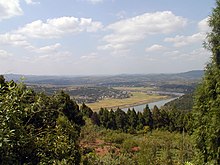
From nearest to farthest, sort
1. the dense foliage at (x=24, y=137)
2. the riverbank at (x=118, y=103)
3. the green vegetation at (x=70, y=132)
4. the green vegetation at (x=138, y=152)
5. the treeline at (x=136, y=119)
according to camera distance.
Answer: the dense foliage at (x=24, y=137), the green vegetation at (x=70, y=132), the green vegetation at (x=138, y=152), the treeline at (x=136, y=119), the riverbank at (x=118, y=103)

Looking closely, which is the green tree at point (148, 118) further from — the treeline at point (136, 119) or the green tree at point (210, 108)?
the green tree at point (210, 108)

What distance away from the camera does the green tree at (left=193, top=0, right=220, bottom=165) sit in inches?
412

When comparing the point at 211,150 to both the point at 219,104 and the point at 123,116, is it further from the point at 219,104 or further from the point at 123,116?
the point at 123,116

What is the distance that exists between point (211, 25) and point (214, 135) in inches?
166

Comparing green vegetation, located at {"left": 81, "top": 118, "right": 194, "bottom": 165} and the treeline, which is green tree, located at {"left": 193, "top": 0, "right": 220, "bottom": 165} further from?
the treeline

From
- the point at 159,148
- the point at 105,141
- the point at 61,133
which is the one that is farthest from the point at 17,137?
the point at 105,141

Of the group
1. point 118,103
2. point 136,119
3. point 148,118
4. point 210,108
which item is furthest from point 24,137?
point 118,103

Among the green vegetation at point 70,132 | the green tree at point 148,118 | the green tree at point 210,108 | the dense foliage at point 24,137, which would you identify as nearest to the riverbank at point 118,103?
the green tree at point 148,118

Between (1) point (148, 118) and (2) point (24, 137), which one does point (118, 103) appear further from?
(2) point (24, 137)

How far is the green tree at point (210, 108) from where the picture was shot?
10453 millimetres

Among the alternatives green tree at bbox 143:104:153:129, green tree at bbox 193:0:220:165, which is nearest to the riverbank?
green tree at bbox 143:104:153:129

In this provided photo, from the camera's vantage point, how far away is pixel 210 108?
35.5 feet

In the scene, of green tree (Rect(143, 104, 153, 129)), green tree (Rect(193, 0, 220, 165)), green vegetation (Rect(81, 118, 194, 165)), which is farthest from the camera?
green tree (Rect(143, 104, 153, 129))

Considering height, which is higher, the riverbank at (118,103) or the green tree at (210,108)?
the green tree at (210,108)
